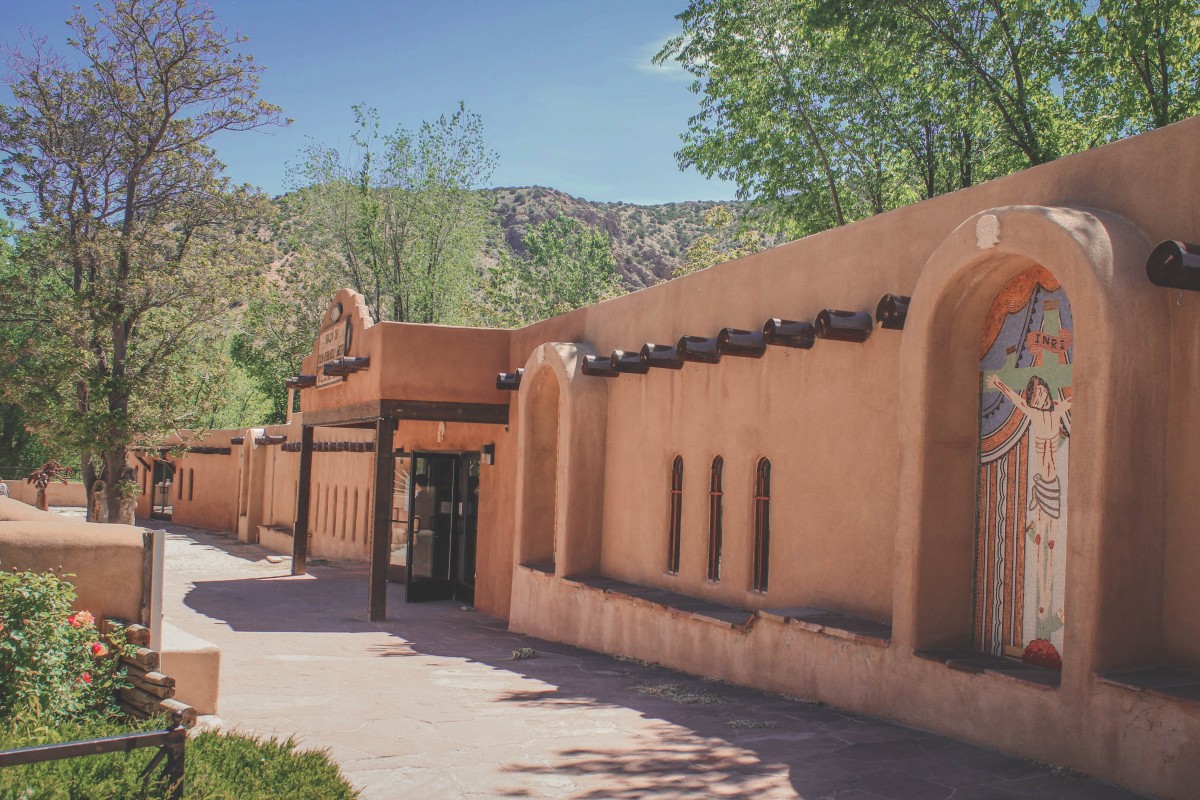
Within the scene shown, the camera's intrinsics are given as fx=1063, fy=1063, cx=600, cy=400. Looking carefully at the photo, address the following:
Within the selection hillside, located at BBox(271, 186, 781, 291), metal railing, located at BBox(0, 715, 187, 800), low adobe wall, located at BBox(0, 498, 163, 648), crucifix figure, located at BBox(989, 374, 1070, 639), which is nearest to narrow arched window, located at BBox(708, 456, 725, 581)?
crucifix figure, located at BBox(989, 374, 1070, 639)

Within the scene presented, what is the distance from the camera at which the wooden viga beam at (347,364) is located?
1606 centimetres

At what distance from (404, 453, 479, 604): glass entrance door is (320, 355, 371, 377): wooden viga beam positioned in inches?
97.3

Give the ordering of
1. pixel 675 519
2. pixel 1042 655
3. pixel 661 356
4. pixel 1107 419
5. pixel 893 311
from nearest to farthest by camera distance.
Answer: pixel 1107 419, pixel 1042 655, pixel 893 311, pixel 661 356, pixel 675 519

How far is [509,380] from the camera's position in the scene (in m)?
15.1

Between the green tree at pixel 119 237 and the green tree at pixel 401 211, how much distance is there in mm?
17188

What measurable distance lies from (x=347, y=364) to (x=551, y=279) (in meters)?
32.1

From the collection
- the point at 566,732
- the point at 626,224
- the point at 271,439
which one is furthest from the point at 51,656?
the point at 626,224

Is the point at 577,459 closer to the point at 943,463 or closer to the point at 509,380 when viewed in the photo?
the point at 509,380

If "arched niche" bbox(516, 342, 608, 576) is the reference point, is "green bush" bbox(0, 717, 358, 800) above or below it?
below

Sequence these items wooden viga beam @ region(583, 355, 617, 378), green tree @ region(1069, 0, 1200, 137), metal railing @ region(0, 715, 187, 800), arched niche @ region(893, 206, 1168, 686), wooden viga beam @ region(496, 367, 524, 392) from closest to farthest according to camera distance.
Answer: metal railing @ region(0, 715, 187, 800) → arched niche @ region(893, 206, 1168, 686) → wooden viga beam @ region(583, 355, 617, 378) → wooden viga beam @ region(496, 367, 524, 392) → green tree @ region(1069, 0, 1200, 137)

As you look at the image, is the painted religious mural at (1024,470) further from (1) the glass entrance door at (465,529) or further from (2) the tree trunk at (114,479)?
(2) the tree trunk at (114,479)

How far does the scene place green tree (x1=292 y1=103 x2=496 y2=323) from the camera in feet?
124

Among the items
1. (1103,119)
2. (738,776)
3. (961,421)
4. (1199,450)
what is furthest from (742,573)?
(1103,119)

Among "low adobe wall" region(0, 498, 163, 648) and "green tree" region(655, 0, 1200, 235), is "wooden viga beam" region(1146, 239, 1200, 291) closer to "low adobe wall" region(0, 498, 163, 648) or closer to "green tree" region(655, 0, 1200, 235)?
"low adobe wall" region(0, 498, 163, 648)
